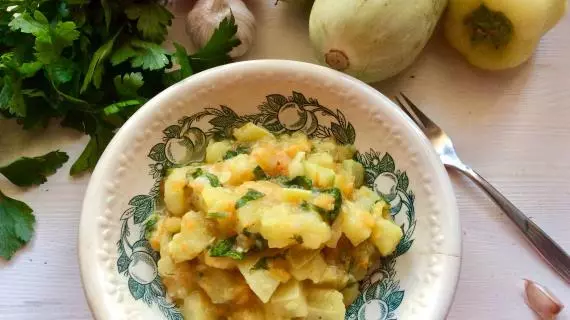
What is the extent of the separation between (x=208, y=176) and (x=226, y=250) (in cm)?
14

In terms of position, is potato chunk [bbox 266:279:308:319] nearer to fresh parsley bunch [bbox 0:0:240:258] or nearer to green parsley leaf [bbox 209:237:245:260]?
green parsley leaf [bbox 209:237:245:260]

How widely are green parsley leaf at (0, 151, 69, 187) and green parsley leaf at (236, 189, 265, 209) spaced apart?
474 millimetres

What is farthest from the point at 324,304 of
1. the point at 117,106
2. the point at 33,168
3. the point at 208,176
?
the point at 33,168

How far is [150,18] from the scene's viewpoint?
1242mm

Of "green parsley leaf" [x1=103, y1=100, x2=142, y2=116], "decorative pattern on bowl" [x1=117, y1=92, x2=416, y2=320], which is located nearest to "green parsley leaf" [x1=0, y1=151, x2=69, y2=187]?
"green parsley leaf" [x1=103, y1=100, x2=142, y2=116]

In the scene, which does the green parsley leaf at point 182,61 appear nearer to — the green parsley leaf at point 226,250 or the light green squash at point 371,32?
the light green squash at point 371,32

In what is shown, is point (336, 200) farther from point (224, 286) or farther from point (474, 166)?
point (474, 166)

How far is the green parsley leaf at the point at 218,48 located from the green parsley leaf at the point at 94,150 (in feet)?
0.73

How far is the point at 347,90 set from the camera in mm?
1094

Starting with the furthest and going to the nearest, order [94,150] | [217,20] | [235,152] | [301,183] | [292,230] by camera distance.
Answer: [217,20], [94,150], [235,152], [301,183], [292,230]

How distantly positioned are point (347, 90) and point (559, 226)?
0.50m

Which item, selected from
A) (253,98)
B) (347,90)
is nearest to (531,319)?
(347,90)

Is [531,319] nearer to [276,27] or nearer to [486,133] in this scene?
[486,133]

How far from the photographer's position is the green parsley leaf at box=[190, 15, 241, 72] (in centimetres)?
120
